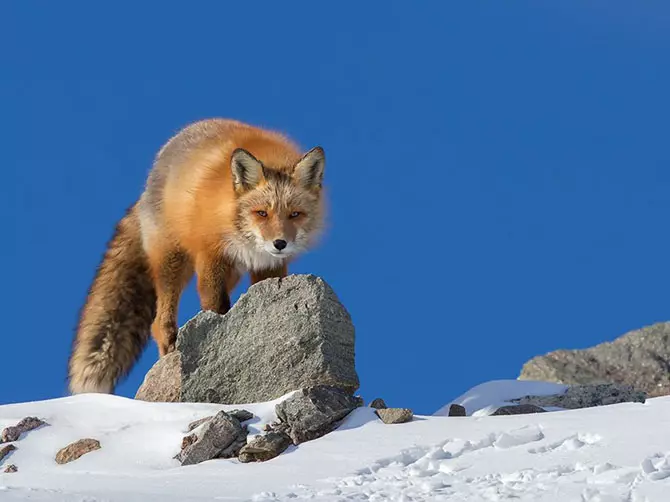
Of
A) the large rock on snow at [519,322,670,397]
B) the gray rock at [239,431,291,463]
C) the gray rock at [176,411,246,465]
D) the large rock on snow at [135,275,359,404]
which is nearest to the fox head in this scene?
the large rock on snow at [135,275,359,404]

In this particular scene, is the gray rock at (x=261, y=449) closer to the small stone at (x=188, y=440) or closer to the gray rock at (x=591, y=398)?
the small stone at (x=188, y=440)

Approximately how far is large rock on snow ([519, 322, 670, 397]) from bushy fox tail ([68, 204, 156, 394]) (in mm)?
6109

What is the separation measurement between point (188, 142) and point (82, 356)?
9.11 ft

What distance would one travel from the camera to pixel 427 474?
22.1 ft

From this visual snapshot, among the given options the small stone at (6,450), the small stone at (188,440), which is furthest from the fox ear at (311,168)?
the small stone at (6,450)

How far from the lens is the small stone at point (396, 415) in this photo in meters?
7.77

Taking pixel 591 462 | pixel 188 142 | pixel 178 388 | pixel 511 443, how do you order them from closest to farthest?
1. pixel 591 462
2. pixel 511 443
3. pixel 178 388
4. pixel 188 142

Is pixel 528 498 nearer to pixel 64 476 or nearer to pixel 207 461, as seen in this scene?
pixel 207 461

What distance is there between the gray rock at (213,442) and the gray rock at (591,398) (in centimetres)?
377

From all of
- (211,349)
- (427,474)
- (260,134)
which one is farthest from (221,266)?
(427,474)

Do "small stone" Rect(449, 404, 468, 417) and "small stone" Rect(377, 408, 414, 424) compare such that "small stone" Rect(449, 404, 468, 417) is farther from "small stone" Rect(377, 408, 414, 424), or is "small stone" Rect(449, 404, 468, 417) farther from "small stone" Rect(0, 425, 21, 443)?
"small stone" Rect(0, 425, 21, 443)

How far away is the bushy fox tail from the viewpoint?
35.7 ft

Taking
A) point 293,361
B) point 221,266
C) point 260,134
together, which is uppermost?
point 260,134

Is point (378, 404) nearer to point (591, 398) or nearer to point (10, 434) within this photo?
point (591, 398)
